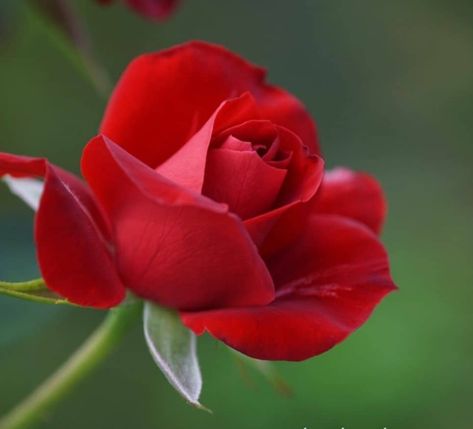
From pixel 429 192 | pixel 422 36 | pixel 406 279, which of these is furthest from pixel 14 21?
pixel 422 36

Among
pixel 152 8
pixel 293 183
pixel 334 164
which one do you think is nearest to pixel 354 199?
pixel 293 183

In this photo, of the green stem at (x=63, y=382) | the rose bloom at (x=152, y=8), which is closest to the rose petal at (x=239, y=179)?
the green stem at (x=63, y=382)

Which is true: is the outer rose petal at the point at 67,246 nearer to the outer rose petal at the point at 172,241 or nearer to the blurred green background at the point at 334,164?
the outer rose petal at the point at 172,241

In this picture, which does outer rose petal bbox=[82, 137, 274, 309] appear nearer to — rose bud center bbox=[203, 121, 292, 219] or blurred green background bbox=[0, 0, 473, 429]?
rose bud center bbox=[203, 121, 292, 219]

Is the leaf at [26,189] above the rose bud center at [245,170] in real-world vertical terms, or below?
below

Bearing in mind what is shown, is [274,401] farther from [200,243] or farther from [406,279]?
[200,243]

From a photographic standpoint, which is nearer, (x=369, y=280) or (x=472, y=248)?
(x=369, y=280)
